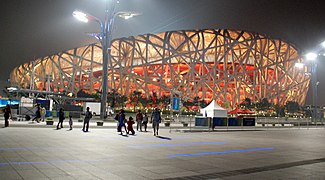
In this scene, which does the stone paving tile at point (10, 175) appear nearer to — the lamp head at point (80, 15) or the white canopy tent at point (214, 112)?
the lamp head at point (80, 15)

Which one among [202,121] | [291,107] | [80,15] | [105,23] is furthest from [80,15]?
[291,107]

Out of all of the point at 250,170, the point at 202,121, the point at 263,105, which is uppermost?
the point at 263,105

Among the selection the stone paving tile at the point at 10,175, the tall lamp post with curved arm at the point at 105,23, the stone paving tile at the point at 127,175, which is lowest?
the stone paving tile at the point at 127,175

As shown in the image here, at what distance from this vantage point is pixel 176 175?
5805 mm

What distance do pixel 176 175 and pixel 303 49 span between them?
80.7 meters

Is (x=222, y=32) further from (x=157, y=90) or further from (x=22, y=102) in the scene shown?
(x=22, y=102)

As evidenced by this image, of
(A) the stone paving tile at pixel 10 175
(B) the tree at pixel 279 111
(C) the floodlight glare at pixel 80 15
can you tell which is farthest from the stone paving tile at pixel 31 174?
(B) the tree at pixel 279 111

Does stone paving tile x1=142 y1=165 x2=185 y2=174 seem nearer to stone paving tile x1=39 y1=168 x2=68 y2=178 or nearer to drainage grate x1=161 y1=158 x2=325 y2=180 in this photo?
drainage grate x1=161 y1=158 x2=325 y2=180

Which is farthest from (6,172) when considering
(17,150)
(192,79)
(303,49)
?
(303,49)

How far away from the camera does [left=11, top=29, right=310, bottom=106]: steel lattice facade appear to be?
6670cm

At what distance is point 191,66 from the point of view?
216 feet

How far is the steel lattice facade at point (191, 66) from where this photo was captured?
219 feet

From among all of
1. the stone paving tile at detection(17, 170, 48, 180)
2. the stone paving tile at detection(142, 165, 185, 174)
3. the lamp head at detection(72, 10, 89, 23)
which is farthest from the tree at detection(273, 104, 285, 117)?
the stone paving tile at detection(17, 170, 48, 180)

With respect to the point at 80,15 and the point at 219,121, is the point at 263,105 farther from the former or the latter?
the point at 80,15
